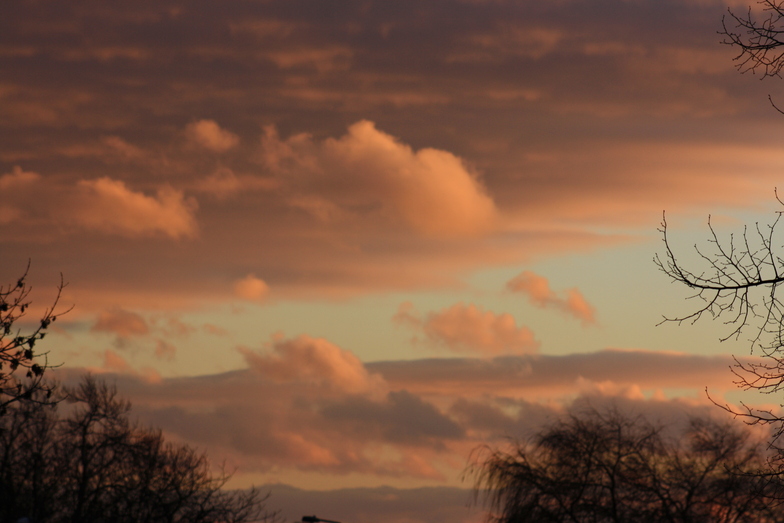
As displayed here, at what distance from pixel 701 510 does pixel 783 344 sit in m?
17.6

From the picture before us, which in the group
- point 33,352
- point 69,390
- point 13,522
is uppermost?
point 69,390

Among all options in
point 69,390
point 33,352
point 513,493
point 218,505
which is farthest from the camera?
point 69,390

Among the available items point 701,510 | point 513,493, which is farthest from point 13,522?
point 701,510

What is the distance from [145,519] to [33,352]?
25153 mm

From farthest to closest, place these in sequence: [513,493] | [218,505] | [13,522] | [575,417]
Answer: [218,505], [13,522], [575,417], [513,493]

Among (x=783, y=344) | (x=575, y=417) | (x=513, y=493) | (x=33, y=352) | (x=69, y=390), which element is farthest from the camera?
(x=69, y=390)

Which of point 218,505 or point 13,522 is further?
point 218,505

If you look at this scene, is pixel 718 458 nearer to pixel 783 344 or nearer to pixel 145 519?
pixel 783 344

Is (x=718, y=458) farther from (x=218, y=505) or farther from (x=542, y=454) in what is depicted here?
(x=218, y=505)

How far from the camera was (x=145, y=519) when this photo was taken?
4056 centimetres

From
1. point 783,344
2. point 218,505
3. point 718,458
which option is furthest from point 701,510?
point 218,505

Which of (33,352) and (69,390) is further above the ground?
(69,390)

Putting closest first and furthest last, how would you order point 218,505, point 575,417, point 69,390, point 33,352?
1. point 33,352
2. point 575,417
3. point 218,505
4. point 69,390

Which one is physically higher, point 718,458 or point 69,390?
point 69,390
